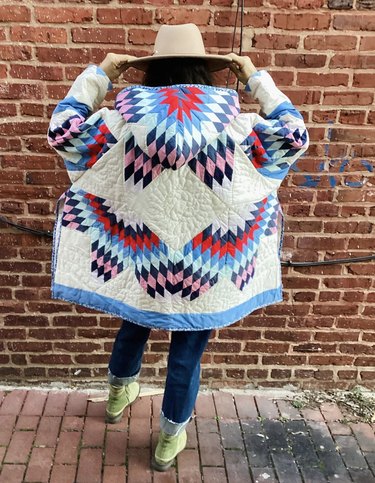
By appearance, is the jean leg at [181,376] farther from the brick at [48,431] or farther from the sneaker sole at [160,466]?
the brick at [48,431]

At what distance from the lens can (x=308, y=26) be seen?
2.21 meters

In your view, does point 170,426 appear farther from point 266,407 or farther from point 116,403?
point 266,407

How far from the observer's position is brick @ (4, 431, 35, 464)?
7.19 feet

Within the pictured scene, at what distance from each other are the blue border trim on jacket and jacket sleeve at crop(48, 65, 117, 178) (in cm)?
52

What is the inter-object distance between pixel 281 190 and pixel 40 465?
5.66 feet

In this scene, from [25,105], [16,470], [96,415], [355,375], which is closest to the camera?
[16,470]

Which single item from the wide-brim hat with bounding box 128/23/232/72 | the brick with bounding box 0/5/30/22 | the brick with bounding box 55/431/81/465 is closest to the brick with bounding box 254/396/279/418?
the brick with bounding box 55/431/81/465

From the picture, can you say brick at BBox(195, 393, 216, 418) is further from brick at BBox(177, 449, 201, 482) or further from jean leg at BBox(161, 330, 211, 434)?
jean leg at BBox(161, 330, 211, 434)

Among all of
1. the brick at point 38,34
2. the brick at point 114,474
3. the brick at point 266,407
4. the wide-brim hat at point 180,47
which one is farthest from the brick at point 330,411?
the brick at point 38,34

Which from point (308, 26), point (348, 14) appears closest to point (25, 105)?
point (308, 26)

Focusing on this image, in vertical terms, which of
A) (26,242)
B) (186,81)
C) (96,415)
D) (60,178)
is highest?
(186,81)

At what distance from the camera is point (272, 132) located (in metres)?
1.69

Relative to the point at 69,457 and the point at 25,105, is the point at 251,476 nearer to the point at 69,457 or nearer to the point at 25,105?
the point at 69,457

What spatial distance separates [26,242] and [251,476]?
158 centimetres
